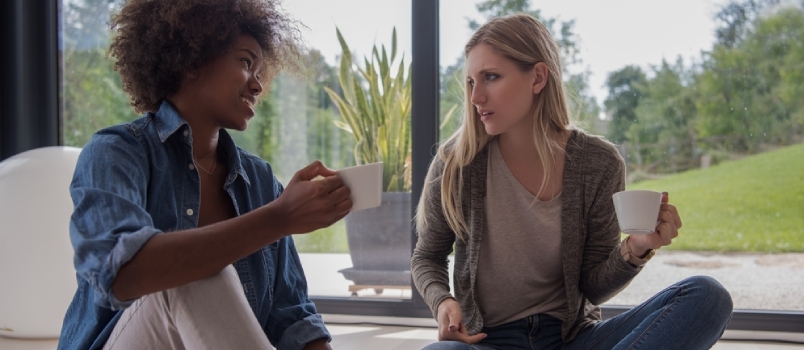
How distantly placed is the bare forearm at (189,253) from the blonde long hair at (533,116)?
70cm

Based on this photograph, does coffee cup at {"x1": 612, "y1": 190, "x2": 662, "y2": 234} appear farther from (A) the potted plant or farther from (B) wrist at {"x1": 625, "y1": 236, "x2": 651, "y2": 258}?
(A) the potted plant

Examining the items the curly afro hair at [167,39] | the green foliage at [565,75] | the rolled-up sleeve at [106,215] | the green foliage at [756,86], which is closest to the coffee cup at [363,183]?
the rolled-up sleeve at [106,215]

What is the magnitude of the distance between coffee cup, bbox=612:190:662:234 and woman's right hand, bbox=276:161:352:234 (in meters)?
0.56

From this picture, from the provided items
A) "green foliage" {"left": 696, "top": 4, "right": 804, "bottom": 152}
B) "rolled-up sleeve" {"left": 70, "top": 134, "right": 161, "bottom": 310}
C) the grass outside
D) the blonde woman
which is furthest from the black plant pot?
"rolled-up sleeve" {"left": 70, "top": 134, "right": 161, "bottom": 310}

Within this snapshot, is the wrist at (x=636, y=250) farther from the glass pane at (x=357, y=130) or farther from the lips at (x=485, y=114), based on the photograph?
the glass pane at (x=357, y=130)

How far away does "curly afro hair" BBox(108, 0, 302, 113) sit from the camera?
5.12ft

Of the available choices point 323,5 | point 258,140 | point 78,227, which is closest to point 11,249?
point 258,140

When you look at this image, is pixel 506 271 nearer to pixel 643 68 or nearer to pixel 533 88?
pixel 533 88

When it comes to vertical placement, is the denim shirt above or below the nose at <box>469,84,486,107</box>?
below

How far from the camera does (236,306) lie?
1162mm

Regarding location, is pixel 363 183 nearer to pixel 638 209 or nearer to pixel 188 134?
pixel 188 134

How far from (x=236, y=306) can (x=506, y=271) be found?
775 millimetres

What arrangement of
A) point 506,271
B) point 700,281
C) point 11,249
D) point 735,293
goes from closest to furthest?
point 700,281
point 506,271
point 11,249
point 735,293

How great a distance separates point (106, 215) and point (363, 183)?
0.39 meters
